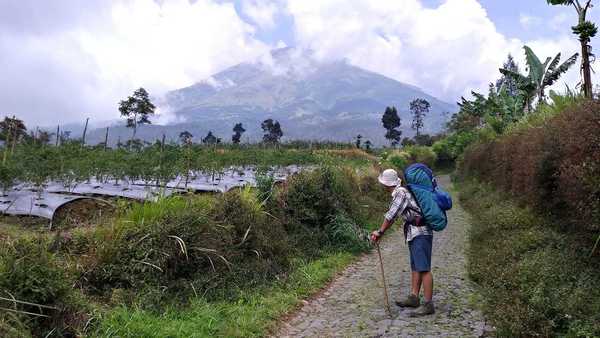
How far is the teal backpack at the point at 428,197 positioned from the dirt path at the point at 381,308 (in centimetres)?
105

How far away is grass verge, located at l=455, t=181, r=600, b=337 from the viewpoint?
4.19 metres

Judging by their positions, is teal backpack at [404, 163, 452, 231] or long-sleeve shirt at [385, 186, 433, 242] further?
long-sleeve shirt at [385, 186, 433, 242]

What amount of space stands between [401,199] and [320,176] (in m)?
5.11

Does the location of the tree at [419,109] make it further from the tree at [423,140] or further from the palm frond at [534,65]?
the palm frond at [534,65]

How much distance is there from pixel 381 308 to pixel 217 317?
2.06 m

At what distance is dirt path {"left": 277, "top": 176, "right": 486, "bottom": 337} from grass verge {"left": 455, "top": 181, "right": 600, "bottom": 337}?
0.30 meters

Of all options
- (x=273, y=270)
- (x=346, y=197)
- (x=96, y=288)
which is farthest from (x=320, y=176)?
(x=96, y=288)

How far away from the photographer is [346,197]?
11281 mm

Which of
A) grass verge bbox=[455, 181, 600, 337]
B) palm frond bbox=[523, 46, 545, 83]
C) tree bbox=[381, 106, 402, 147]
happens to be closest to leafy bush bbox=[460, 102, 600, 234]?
grass verge bbox=[455, 181, 600, 337]

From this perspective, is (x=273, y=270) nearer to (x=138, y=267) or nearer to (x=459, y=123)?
(x=138, y=267)

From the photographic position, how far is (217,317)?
16.9 feet

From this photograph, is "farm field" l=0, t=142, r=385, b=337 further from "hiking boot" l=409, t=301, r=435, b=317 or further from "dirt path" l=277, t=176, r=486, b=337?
"hiking boot" l=409, t=301, r=435, b=317

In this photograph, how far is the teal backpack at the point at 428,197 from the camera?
212 inches

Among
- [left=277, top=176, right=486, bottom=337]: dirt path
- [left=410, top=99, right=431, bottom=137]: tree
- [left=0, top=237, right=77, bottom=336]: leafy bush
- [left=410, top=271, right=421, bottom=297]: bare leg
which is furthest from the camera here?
[left=410, top=99, right=431, bottom=137]: tree
